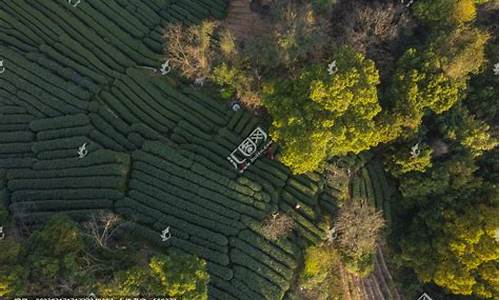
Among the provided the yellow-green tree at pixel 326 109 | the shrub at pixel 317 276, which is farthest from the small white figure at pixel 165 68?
the shrub at pixel 317 276

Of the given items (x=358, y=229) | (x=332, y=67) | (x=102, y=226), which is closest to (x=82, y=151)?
(x=102, y=226)

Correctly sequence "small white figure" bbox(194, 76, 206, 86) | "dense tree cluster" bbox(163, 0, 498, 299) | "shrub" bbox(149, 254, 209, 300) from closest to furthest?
1. "shrub" bbox(149, 254, 209, 300)
2. "dense tree cluster" bbox(163, 0, 498, 299)
3. "small white figure" bbox(194, 76, 206, 86)

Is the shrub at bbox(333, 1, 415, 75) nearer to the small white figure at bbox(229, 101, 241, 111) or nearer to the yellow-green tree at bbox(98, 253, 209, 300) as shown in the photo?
the small white figure at bbox(229, 101, 241, 111)

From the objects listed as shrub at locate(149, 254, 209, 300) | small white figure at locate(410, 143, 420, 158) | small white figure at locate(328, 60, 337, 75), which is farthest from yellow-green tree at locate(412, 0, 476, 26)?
shrub at locate(149, 254, 209, 300)

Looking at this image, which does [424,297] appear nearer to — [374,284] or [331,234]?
[374,284]

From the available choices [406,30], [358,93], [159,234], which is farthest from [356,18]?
[159,234]

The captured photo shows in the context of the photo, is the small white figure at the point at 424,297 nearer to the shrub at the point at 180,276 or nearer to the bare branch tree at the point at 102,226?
the shrub at the point at 180,276
